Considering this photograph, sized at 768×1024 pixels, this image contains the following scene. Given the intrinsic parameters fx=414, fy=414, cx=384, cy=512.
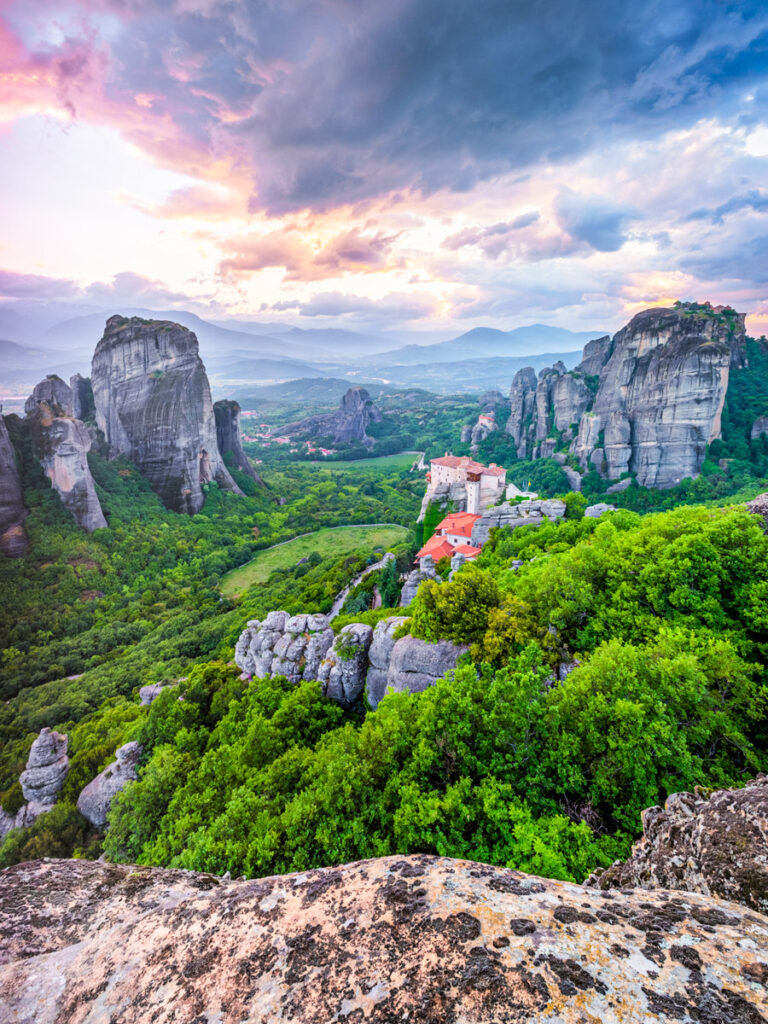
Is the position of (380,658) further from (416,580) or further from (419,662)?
(416,580)

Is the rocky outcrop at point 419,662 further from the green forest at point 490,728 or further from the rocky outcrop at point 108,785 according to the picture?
the rocky outcrop at point 108,785

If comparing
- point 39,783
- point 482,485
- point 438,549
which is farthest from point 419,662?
point 482,485

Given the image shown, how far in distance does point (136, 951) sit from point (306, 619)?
2124 centimetres

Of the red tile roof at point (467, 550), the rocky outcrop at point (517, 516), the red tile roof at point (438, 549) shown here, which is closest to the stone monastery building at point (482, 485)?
the red tile roof at point (438, 549)

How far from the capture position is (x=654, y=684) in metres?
9.48

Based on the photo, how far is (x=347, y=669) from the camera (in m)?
19.3

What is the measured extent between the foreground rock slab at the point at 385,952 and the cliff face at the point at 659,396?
255ft

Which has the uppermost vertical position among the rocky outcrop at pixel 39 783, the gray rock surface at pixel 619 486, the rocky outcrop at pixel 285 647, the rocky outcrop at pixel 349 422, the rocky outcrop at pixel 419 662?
the rocky outcrop at pixel 349 422

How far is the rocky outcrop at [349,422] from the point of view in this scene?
6393 inches

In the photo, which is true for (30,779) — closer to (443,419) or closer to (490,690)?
(490,690)

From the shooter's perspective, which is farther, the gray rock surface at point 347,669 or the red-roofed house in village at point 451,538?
the red-roofed house in village at point 451,538

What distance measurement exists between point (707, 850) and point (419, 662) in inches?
440

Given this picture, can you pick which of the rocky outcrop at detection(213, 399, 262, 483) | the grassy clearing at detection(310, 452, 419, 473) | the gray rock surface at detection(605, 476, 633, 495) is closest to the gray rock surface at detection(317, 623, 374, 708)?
the gray rock surface at detection(605, 476, 633, 495)

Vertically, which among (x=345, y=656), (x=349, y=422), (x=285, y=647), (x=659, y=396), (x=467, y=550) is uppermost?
(x=659, y=396)
